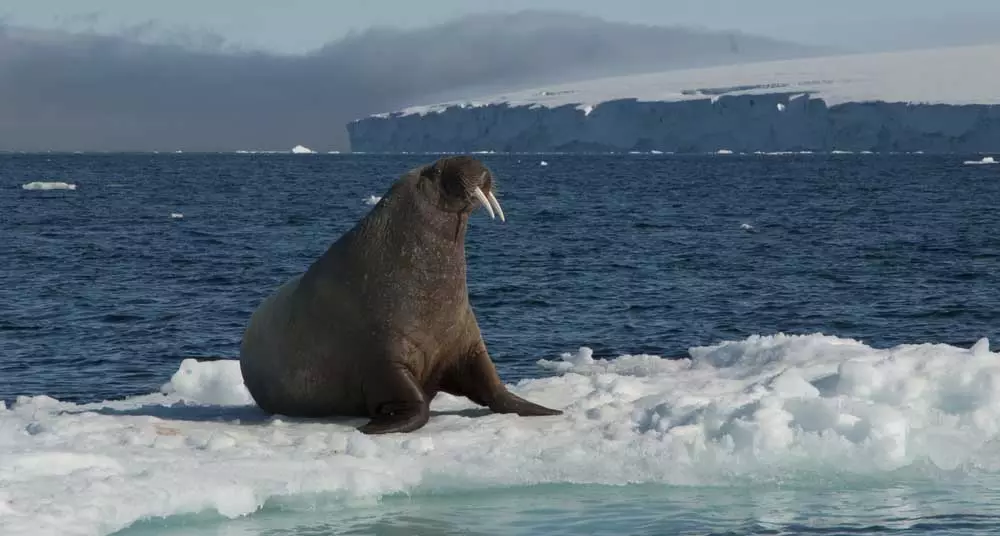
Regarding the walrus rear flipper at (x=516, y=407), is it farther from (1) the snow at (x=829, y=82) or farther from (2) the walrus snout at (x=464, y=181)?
(1) the snow at (x=829, y=82)

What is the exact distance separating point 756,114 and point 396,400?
91.7m

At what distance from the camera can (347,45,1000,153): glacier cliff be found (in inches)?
3627

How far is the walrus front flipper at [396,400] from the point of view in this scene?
27.7 ft

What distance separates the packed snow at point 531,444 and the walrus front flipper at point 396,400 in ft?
0.42

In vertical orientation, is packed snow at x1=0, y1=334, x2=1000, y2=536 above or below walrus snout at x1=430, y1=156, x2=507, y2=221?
below

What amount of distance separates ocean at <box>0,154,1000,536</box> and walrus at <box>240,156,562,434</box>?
8.8 inches

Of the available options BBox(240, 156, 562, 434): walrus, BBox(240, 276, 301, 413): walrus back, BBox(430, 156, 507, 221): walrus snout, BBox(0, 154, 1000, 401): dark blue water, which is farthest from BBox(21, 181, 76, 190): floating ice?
BBox(430, 156, 507, 221): walrus snout

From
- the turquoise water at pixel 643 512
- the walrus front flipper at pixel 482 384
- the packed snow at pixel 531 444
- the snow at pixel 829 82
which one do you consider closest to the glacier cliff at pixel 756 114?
the snow at pixel 829 82

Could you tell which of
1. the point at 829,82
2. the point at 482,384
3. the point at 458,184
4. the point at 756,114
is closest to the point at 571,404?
the point at 482,384

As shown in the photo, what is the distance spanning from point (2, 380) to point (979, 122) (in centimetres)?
8221

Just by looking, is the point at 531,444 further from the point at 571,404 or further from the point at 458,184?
Answer: the point at 458,184

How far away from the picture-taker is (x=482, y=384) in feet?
29.7

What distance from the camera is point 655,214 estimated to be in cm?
4347

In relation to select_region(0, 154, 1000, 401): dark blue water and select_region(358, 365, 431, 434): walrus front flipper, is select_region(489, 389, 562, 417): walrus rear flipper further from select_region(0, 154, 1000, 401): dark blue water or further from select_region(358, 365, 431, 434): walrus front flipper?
select_region(0, 154, 1000, 401): dark blue water
